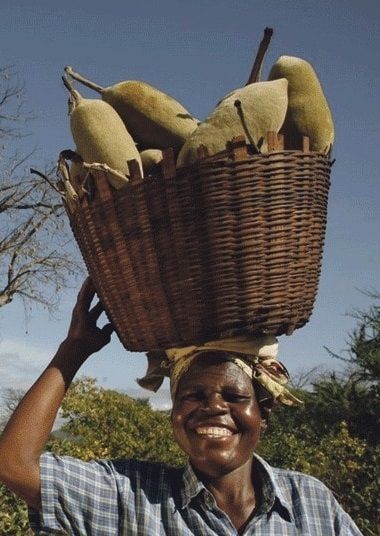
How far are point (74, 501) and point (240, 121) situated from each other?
1.09m

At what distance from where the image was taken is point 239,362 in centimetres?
212

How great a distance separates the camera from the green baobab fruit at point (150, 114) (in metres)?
2.04

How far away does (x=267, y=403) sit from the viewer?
2252 mm

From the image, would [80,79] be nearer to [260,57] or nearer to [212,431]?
[260,57]

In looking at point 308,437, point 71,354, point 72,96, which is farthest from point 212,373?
point 308,437

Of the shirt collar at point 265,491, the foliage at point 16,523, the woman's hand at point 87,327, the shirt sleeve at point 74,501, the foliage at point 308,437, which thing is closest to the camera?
the shirt sleeve at point 74,501

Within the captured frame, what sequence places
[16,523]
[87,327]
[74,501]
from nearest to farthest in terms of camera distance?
[74,501], [87,327], [16,523]

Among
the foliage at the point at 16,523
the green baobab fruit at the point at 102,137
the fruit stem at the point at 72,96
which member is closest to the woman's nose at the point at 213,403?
the green baobab fruit at the point at 102,137

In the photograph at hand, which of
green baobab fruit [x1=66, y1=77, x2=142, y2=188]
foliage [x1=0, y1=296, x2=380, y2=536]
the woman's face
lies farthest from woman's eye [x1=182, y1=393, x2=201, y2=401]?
foliage [x1=0, y1=296, x2=380, y2=536]

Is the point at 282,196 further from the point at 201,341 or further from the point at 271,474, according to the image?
the point at 271,474

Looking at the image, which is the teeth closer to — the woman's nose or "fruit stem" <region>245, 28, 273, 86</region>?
the woman's nose

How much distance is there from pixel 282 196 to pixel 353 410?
897 centimetres

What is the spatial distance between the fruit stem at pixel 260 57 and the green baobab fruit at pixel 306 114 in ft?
0.34

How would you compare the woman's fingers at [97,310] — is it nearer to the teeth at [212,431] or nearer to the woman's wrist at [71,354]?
the woman's wrist at [71,354]
